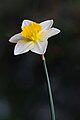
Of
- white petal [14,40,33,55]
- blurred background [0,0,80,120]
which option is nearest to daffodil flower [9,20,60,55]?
white petal [14,40,33,55]

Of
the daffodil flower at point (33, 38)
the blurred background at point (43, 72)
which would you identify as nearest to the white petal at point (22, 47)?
the daffodil flower at point (33, 38)

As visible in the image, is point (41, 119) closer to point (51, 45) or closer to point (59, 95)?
point (59, 95)

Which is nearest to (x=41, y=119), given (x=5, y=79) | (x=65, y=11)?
(x=5, y=79)

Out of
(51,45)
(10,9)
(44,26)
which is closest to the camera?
(44,26)

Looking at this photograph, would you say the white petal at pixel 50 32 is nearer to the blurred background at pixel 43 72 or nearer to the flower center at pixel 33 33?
the flower center at pixel 33 33

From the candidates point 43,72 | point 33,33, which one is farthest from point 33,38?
point 43,72

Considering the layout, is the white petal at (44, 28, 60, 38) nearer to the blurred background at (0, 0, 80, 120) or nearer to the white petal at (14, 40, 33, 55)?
the white petal at (14, 40, 33, 55)
